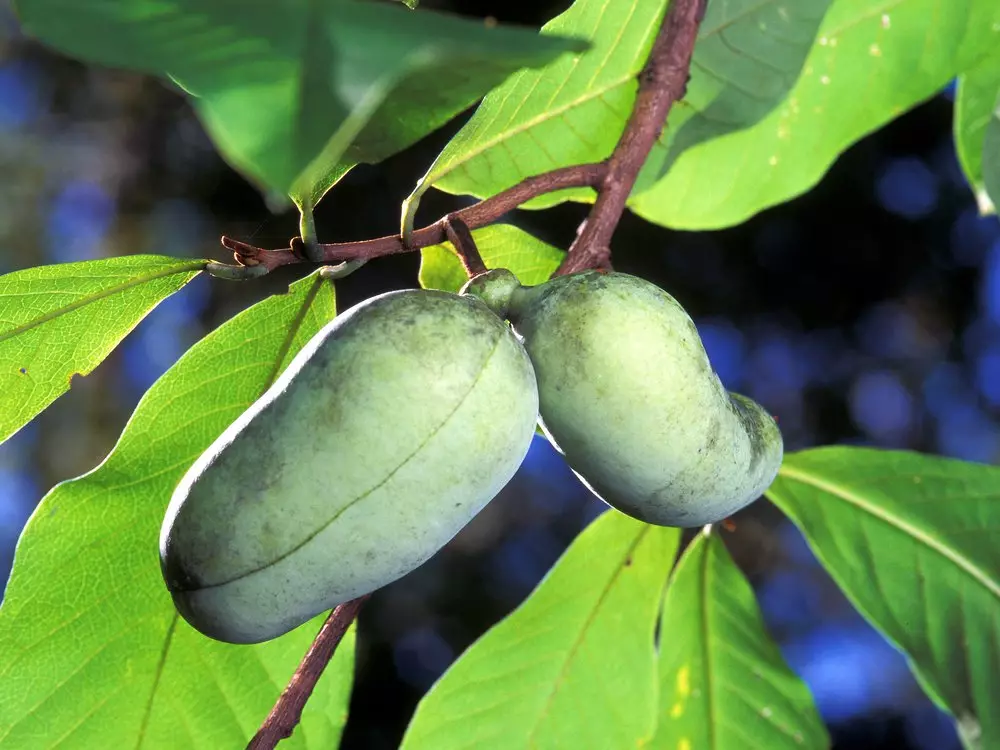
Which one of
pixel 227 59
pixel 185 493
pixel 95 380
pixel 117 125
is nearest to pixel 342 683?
pixel 185 493

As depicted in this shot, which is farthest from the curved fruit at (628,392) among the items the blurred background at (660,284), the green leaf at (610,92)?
the blurred background at (660,284)

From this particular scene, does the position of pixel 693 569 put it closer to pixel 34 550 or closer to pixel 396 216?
pixel 34 550

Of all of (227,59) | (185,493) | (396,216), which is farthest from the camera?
(396,216)

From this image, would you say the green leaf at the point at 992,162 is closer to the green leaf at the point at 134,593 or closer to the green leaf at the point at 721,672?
the green leaf at the point at 721,672

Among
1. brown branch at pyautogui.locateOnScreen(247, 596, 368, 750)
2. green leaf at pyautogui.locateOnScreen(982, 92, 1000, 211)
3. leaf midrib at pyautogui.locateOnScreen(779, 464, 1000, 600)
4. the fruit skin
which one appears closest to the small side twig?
the fruit skin

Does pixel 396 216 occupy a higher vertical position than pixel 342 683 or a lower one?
lower

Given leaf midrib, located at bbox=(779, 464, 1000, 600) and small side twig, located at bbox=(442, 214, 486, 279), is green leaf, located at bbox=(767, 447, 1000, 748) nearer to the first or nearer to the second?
leaf midrib, located at bbox=(779, 464, 1000, 600)
